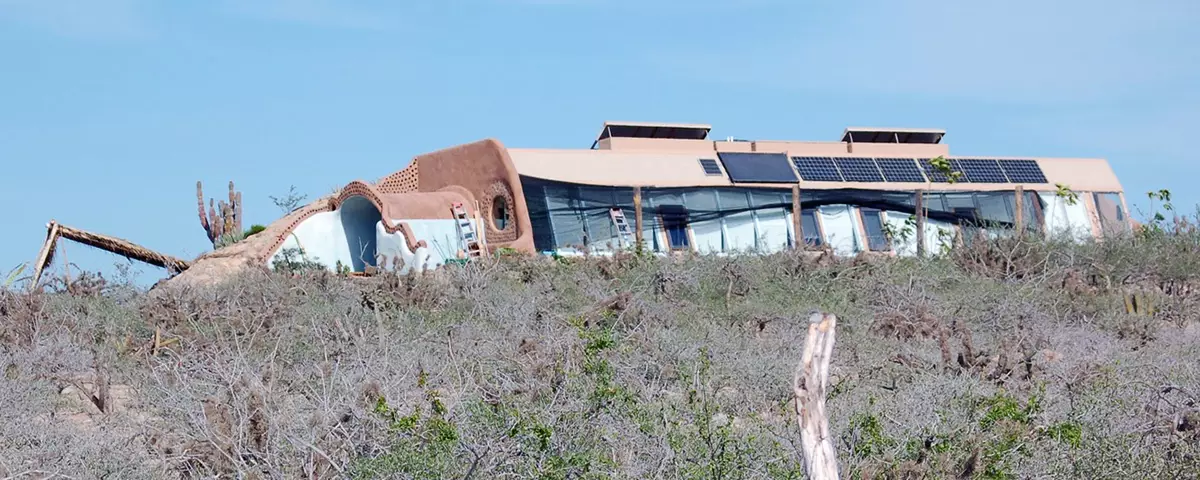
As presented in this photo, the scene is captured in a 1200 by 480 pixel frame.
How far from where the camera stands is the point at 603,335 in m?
8.23

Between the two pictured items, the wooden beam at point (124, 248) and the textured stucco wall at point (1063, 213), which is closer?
the wooden beam at point (124, 248)

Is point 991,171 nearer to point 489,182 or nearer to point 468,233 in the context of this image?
point 489,182

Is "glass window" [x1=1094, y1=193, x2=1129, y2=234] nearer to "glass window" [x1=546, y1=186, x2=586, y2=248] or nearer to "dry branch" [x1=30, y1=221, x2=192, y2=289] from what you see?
"glass window" [x1=546, y1=186, x2=586, y2=248]

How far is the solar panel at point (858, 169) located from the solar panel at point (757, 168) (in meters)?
1.04

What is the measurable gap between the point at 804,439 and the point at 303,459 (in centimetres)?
262

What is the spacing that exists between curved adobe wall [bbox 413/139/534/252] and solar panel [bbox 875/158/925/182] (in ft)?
21.7

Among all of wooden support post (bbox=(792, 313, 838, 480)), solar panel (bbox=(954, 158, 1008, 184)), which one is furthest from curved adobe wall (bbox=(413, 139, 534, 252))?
wooden support post (bbox=(792, 313, 838, 480))

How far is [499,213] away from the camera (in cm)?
2211

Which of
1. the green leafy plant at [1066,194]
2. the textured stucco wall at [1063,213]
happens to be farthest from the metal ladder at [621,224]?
the textured stucco wall at [1063,213]

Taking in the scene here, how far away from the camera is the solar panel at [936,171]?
24294mm

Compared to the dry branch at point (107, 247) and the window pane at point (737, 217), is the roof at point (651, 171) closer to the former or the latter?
the window pane at point (737, 217)

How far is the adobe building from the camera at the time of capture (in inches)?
854

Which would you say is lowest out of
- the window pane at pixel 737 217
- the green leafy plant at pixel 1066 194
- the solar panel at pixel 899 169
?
the green leafy plant at pixel 1066 194

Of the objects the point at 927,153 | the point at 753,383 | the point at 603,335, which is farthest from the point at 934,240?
the point at 603,335
